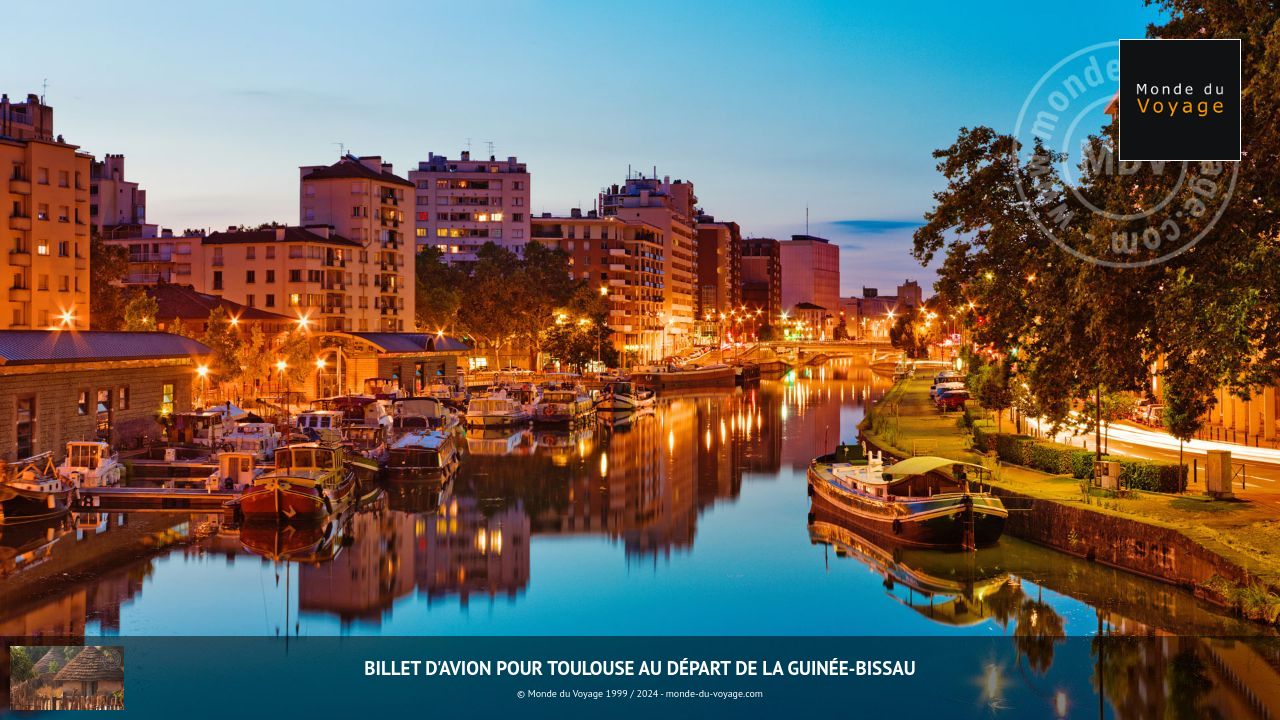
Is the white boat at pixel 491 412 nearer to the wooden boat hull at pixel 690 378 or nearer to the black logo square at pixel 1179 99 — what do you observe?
the wooden boat hull at pixel 690 378

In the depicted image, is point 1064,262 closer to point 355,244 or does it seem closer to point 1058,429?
point 1058,429

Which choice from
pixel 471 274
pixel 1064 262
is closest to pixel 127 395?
pixel 1064 262

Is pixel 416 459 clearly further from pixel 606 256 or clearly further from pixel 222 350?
pixel 606 256

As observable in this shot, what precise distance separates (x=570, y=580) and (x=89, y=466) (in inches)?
873

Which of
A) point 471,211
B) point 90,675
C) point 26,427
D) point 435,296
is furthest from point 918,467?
point 471,211

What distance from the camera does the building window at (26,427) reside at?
47.6m

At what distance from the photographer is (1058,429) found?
4450 centimetres

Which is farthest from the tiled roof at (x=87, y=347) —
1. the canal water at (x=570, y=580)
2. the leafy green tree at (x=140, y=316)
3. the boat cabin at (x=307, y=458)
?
the leafy green tree at (x=140, y=316)

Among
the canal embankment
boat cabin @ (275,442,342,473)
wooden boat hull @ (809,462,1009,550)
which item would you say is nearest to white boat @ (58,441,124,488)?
boat cabin @ (275,442,342,473)

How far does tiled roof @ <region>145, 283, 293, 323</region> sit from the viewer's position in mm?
94375

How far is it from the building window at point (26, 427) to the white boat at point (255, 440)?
26.8 feet

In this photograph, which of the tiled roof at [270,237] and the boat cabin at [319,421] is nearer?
the boat cabin at [319,421]

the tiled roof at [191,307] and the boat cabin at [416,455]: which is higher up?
the tiled roof at [191,307]

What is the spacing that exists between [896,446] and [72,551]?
37.4 metres
